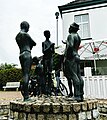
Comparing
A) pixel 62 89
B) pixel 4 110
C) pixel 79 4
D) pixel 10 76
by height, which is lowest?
pixel 4 110

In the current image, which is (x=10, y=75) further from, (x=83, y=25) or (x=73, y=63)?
(x=73, y=63)

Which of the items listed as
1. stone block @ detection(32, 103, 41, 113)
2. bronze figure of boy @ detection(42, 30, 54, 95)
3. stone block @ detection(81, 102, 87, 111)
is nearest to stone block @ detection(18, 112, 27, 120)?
stone block @ detection(32, 103, 41, 113)

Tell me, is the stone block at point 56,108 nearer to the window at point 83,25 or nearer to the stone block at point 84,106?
the stone block at point 84,106

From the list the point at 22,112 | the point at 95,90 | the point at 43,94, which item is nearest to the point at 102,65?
the point at 95,90

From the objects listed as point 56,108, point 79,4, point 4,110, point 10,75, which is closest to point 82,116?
point 56,108

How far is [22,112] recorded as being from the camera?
4766 mm

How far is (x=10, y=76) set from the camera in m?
Answer: 20.8

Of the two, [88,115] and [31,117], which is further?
[88,115]

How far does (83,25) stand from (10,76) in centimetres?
895

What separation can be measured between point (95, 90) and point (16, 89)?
10.8 metres

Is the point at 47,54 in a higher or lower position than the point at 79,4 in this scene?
lower

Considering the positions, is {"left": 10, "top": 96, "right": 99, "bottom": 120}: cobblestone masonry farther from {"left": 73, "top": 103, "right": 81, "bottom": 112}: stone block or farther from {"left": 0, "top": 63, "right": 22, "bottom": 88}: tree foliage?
{"left": 0, "top": 63, "right": 22, "bottom": 88}: tree foliage

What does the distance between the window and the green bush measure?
760 centimetres

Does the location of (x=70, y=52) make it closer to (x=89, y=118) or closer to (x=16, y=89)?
(x=89, y=118)
